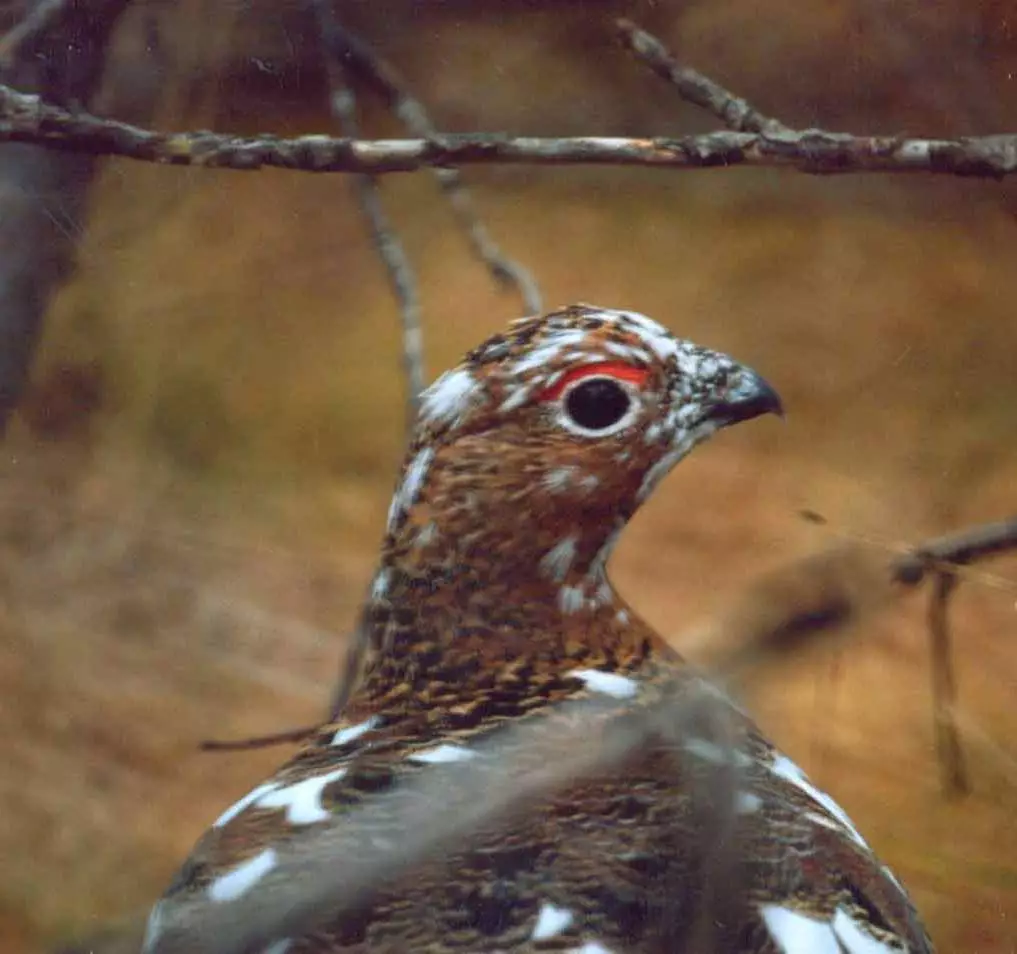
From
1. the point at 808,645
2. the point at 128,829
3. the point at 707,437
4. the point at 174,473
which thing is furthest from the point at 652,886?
the point at 174,473

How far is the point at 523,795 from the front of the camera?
1180 millimetres

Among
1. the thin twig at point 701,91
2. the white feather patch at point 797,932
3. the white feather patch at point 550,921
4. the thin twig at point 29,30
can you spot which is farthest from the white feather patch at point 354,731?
the thin twig at point 29,30

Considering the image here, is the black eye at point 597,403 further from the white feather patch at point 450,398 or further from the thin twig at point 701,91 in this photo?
the thin twig at point 701,91

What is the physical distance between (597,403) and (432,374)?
20 cm

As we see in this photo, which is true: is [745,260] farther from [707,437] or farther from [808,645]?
[808,645]

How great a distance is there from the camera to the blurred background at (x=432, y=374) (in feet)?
4.42

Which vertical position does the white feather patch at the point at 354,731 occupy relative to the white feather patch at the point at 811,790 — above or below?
above

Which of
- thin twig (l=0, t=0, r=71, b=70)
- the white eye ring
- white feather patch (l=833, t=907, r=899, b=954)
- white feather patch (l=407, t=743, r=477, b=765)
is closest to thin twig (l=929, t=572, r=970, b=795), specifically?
white feather patch (l=833, t=907, r=899, b=954)

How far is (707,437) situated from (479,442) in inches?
9.4

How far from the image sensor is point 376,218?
1.46m

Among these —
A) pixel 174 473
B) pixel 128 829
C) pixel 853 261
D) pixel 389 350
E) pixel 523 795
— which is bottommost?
pixel 128 829

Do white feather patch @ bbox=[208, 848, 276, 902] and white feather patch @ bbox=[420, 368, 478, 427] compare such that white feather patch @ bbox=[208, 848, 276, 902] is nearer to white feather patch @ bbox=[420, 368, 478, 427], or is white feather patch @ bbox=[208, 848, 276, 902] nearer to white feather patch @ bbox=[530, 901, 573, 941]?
white feather patch @ bbox=[530, 901, 573, 941]

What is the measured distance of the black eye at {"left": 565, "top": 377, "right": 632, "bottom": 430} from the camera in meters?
1.32

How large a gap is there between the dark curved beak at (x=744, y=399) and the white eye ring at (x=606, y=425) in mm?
90
